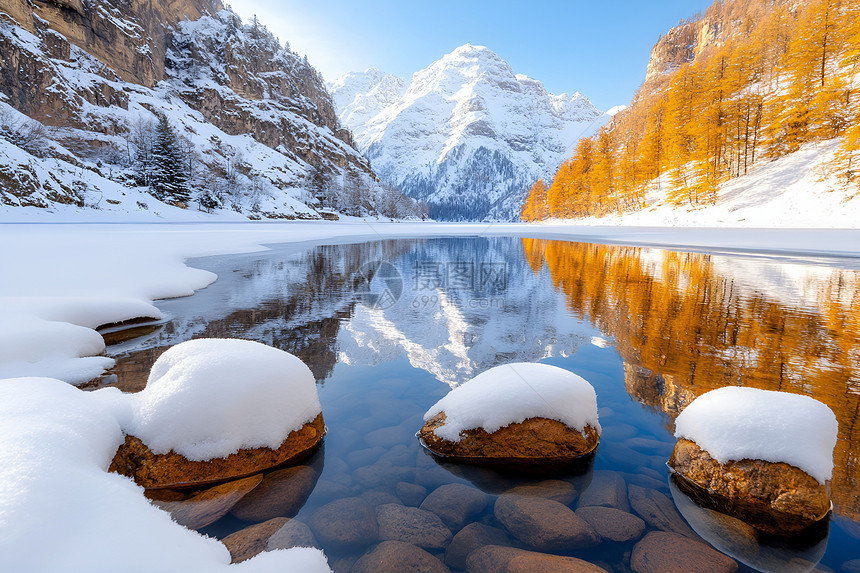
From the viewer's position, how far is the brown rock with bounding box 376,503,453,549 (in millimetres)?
2689

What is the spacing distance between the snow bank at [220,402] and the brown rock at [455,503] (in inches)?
61.6

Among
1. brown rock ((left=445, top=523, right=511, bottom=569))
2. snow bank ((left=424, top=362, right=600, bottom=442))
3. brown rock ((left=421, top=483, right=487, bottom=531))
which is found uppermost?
snow bank ((left=424, top=362, right=600, bottom=442))

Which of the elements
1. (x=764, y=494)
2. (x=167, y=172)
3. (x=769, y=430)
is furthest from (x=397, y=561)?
(x=167, y=172)

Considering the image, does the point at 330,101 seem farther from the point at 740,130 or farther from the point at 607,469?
the point at 607,469

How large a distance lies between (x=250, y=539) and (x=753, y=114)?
47197mm

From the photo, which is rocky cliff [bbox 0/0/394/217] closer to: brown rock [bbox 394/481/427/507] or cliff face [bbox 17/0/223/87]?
cliff face [bbox 17/0/223/87]

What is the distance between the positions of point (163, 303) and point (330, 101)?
159m

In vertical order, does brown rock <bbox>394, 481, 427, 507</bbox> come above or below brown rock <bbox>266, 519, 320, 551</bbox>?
below

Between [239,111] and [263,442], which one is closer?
[263,442]

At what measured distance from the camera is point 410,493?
3.19m

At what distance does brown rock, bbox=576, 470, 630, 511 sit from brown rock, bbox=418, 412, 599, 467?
34cm

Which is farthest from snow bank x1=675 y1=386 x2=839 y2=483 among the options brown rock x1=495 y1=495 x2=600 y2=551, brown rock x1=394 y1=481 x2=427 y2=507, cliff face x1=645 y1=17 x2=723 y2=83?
cliff face x1=645 y1=17 x2=723 y2=83

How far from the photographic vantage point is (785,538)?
2643 mm

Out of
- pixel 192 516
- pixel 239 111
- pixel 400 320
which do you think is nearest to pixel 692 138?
pixel 400 320
